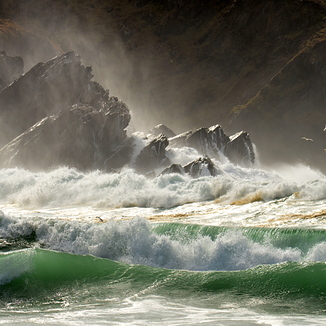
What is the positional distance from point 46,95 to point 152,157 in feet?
42.4

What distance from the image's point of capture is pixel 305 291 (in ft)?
27.3

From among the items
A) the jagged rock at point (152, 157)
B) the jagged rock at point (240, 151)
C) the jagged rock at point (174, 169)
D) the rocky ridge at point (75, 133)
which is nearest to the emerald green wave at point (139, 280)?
the jagged rock at point (174, 169)

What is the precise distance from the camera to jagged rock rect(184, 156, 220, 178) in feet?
114

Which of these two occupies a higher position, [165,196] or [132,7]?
[132,7]

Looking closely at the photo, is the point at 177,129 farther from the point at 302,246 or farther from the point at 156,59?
the point at 302,246

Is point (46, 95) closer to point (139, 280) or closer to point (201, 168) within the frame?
point (201, 168)

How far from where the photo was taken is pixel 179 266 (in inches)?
430

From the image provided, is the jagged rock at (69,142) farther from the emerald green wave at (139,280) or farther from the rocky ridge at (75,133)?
the emerald green wave at (139,280)

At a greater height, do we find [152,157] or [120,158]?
[120,158]

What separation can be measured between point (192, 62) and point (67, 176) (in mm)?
64132

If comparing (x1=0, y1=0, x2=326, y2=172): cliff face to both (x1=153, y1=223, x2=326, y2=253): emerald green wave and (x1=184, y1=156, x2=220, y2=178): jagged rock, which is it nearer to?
(x1=184, y1=156, x2=220, y2=178): jagged rock

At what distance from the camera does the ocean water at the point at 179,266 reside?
295 inches

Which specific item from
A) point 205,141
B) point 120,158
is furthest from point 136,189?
point 205,141

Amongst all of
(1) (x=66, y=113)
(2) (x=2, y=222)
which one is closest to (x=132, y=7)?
A: (1) (x=66, y=113)
